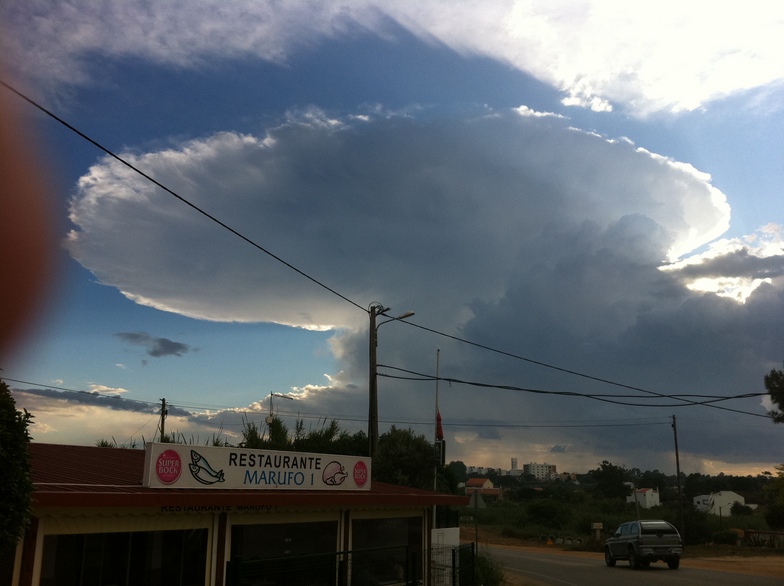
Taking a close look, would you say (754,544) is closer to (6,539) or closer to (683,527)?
(683,527)

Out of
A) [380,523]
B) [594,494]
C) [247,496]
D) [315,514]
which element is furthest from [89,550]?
[594,494]

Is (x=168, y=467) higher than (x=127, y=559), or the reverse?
(x=168, y=467)

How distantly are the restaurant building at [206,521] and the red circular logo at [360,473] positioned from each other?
1.7 inches

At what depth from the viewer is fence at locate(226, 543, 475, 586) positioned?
12.2 metres

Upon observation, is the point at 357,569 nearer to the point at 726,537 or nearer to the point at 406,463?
the point at 406,463

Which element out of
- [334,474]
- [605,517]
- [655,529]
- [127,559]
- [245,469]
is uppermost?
[245,469]

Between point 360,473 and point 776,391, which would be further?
point 776,391

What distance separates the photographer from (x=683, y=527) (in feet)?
153

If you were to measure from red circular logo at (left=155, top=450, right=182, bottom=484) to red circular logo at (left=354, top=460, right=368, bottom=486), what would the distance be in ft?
18.2

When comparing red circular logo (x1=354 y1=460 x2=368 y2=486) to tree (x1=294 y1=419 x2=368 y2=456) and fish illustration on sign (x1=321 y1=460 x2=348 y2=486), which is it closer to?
fish illustration on sign (x1=321 y1=460 x2=348 y2=486)

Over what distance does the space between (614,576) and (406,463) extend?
9746 mm

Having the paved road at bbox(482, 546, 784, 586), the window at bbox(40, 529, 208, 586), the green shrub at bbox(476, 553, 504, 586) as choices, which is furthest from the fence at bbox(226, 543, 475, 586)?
the paved road at bbox(482, 546, 784, 586)

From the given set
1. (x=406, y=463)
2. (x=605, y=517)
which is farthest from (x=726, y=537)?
(x=406, y=463)

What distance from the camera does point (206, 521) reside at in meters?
13.8
